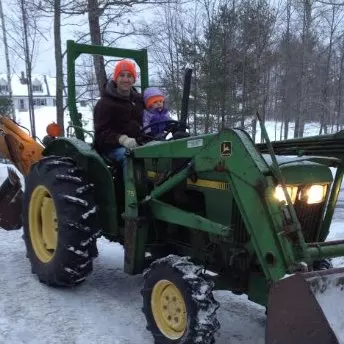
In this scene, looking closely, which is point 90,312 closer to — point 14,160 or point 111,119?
point 111,119

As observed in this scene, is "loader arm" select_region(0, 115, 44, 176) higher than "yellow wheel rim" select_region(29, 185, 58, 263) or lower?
higher

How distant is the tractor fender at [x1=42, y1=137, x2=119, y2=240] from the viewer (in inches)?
183

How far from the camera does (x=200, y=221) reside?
3.67 meters

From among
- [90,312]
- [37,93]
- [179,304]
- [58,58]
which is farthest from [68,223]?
[37,93]

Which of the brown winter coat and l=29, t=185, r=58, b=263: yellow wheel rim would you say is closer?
the brown winter coat

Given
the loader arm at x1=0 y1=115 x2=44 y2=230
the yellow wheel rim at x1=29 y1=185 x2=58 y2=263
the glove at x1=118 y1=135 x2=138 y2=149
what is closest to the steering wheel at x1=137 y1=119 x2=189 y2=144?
the glove at x1=118 y1=135 x2=138 y2=149

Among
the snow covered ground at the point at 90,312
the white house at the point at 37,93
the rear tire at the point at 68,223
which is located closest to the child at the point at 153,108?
the rear tire at the point at 68,223

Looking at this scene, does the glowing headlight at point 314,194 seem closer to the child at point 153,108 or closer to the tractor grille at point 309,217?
the tractor grille at point 309,217

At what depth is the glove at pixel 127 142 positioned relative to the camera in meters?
4.34

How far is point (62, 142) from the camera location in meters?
5.23

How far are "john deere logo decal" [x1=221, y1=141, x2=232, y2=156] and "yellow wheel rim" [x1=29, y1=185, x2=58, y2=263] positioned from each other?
234 cm

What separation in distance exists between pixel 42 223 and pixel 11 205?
1.04m

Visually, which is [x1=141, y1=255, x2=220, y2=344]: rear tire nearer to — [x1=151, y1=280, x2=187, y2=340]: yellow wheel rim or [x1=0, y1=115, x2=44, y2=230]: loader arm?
[x1=151, y1=280, x2=187, y2=340]: yellow wheel rim

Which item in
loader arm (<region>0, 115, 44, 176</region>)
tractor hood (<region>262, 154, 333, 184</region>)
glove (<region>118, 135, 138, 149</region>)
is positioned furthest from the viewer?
loader arm (<region>0, 115, 44, 176</region>)
